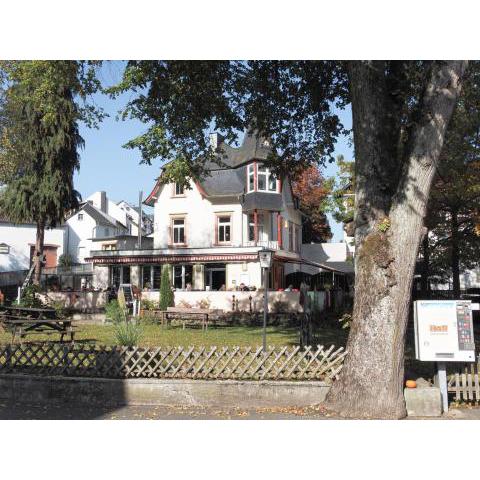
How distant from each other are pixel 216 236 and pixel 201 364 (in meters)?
29.4

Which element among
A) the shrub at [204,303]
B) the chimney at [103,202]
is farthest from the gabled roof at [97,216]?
the shrub at [204,303]

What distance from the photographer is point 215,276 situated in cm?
3641

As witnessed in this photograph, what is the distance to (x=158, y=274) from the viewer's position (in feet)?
123

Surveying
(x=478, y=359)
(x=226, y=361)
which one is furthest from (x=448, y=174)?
(x=226, y=361)

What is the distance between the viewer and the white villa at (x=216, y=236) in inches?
1396

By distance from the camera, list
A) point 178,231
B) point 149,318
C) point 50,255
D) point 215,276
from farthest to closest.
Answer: point 50,255, point 178,231, point 215,276, point 149,318

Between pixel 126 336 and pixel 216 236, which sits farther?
pixel 216 236

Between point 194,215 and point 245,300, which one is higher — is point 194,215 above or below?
above

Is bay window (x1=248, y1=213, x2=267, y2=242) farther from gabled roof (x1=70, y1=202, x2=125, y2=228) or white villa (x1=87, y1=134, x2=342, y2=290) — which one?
gabled roof (x1=70, y1=202, x2=125, y2=228)

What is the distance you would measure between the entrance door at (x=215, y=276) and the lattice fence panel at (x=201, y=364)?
26471mm

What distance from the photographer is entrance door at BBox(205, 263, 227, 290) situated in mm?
36094

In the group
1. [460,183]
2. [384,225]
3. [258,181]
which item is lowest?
[384,225]

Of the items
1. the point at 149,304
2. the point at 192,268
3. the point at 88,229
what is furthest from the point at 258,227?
the point at 88,229

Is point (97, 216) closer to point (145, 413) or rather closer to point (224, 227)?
point (224, 227)
